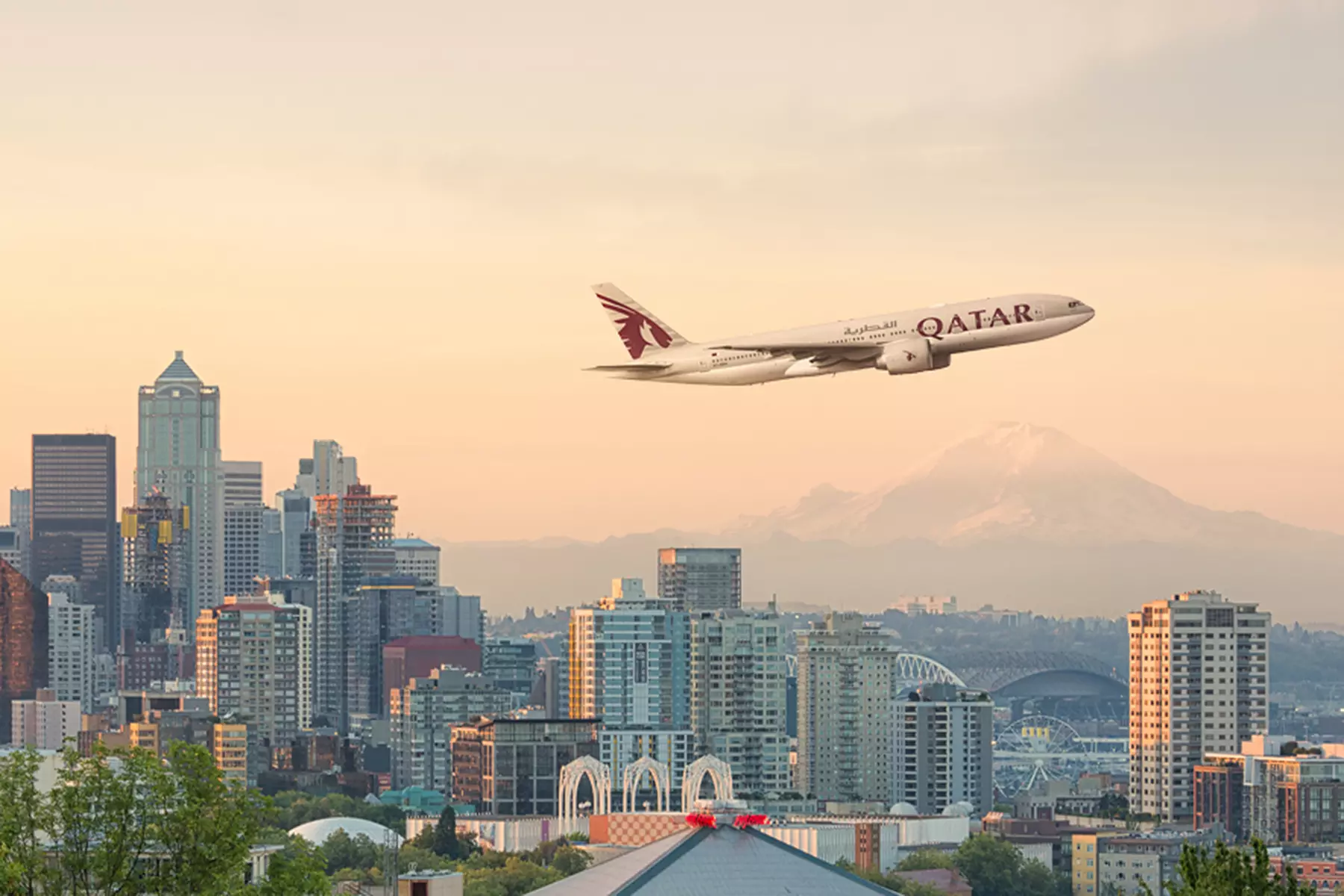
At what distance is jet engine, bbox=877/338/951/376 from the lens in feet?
207

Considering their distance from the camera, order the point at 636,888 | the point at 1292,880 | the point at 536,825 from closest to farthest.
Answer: the point at 636,888 < the point at 1292,880 < the point at 536,825

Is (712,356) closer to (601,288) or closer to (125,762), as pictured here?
(601,288)

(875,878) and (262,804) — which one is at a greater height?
(262,804)

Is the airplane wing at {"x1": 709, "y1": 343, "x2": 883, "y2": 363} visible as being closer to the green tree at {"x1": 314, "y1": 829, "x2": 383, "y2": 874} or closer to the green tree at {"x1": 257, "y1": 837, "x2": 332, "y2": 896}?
the green tree at {"x1": 257, "y1": 837, "x2": 332, "y2": 896}

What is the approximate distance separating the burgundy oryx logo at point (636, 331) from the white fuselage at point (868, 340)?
29.4 feet

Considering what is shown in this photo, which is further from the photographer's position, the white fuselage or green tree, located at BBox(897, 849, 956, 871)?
green tree, located at BBox(897, 849, 956, 871)

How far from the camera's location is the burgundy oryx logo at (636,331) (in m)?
76.5

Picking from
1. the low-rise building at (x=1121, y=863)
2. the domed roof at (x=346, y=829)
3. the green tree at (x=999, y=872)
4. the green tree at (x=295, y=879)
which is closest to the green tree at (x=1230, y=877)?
the green tree at (x=295, y=879)

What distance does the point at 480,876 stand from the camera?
150 meters

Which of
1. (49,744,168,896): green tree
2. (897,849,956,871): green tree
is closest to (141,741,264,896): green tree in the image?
(49,744,168,896): green tree

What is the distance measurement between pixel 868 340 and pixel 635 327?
45.2ft

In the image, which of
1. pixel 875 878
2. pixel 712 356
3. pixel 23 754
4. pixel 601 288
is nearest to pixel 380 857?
pixel 875 878

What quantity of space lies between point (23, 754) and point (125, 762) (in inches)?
76.0

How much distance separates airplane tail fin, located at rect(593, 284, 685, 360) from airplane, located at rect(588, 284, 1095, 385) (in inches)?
321
